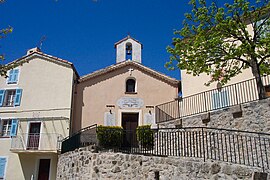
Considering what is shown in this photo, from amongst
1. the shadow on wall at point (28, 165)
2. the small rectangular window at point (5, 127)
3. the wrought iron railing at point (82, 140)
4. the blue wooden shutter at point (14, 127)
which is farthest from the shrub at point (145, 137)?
the small rectangular window at point (5, 127)

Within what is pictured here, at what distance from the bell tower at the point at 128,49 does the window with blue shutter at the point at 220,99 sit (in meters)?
7.69

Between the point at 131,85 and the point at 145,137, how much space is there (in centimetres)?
857

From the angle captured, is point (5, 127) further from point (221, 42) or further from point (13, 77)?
point (221, 42)

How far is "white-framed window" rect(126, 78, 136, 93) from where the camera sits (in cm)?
2005

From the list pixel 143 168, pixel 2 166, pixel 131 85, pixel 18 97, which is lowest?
pixel 2 166

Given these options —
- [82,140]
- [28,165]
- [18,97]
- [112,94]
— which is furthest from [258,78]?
[18,97]

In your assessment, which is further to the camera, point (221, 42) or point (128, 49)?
point (128, 49)

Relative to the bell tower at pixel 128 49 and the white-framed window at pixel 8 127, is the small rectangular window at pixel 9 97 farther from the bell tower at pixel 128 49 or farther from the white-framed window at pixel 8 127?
the bell tower at pixel 128 49

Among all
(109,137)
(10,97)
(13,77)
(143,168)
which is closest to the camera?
(143,168)

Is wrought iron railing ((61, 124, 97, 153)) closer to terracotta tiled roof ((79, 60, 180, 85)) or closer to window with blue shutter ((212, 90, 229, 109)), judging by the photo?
terracotta tiled roof ((79, 60, 180, 85))

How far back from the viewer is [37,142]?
1775 cm

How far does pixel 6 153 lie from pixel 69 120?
15.7 feet

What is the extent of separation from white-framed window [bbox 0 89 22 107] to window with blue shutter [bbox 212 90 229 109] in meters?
13.5

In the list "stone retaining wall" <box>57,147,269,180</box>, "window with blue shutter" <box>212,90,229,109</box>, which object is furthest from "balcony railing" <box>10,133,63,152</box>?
"window with blue shutter" <box>212,90,229,109</box>
